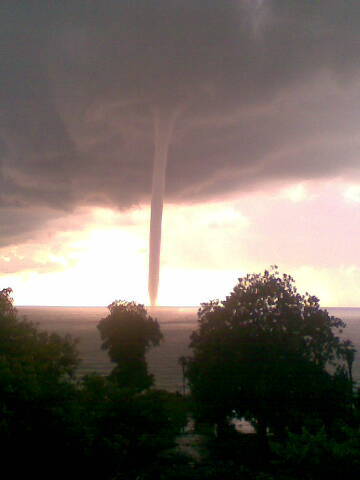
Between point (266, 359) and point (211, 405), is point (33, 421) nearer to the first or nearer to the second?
point (211, 405)

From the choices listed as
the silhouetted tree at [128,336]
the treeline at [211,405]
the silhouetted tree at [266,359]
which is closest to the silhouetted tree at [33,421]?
the treeline at [211,405]

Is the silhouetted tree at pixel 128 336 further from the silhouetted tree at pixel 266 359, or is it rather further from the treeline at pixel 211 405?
the silhouetted tree at pixel 266 359

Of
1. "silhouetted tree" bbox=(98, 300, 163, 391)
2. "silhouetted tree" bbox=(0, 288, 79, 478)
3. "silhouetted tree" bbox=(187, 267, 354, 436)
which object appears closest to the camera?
"silhouetted tree" bbox=(0, 288, 79, 478)

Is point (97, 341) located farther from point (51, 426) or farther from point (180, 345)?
point (51, 426)

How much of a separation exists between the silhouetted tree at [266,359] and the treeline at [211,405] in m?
0.07

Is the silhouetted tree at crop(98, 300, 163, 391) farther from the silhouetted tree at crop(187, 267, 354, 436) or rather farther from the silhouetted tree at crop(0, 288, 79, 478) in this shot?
the silhouetted tree at crop(0, 288, 79, 478)

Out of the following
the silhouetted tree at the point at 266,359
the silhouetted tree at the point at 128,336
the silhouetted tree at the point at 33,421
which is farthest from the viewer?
the silhouetted tree at the point at 128,336

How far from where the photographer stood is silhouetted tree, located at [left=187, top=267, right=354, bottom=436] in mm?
30969

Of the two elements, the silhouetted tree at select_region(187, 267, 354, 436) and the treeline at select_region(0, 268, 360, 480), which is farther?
the silhouetted tree at select_region(187, 267, 354, 436)

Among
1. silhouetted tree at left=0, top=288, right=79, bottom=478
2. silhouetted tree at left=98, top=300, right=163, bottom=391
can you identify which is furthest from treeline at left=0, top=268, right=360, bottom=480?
silhouetted tree at left=98, top=300, right=163, bottom=391

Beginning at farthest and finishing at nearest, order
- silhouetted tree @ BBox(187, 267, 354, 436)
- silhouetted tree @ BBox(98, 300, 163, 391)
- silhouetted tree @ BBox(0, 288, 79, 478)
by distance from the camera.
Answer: silhouetted tree @ BBox(98, 300, 163, 391) → silhouetted tree @ BBox(187, 267, 354, 436) → silhouetted tree @ BBox(0, 288, 79, 478)

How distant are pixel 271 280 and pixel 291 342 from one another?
4.78m

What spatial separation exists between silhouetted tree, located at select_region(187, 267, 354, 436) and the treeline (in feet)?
0.24

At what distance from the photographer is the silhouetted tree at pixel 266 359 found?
31.0m
